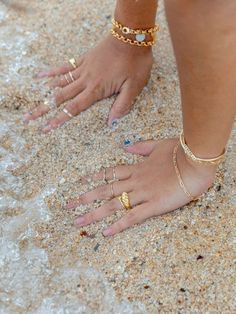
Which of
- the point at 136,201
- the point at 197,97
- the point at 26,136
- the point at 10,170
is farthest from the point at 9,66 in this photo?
the point at 197,97

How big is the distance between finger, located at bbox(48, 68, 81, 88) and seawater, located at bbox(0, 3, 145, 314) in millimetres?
186

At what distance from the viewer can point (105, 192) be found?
5.17 feet

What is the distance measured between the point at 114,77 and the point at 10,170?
15.3 inches

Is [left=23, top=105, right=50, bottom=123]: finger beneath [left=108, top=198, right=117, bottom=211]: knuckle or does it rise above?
above

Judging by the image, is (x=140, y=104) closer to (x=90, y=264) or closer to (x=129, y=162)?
(x=129, y=162)

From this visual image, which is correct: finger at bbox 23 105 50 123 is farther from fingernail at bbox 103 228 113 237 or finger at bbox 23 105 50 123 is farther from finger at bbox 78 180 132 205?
fingernail at bbox 103 228 113 237

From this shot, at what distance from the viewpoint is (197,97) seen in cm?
129

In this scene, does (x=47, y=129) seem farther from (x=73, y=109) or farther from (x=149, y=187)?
(x=149, y=187)

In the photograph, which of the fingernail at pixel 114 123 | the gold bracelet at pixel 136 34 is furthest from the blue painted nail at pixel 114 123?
the gold bracelet at pixel 136 34

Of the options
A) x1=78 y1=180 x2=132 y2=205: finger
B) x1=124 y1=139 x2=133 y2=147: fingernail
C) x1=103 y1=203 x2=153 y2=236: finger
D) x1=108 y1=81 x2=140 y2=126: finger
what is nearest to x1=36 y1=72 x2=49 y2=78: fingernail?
x1=108 y1=81 x2=140 y2=126: finger

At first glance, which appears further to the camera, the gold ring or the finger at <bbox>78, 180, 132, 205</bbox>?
the gold ring

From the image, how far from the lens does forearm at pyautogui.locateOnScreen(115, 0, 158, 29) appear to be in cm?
169

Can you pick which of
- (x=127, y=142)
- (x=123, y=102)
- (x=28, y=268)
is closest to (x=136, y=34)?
(x=123, y=102)

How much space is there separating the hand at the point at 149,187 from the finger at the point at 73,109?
0.23m
